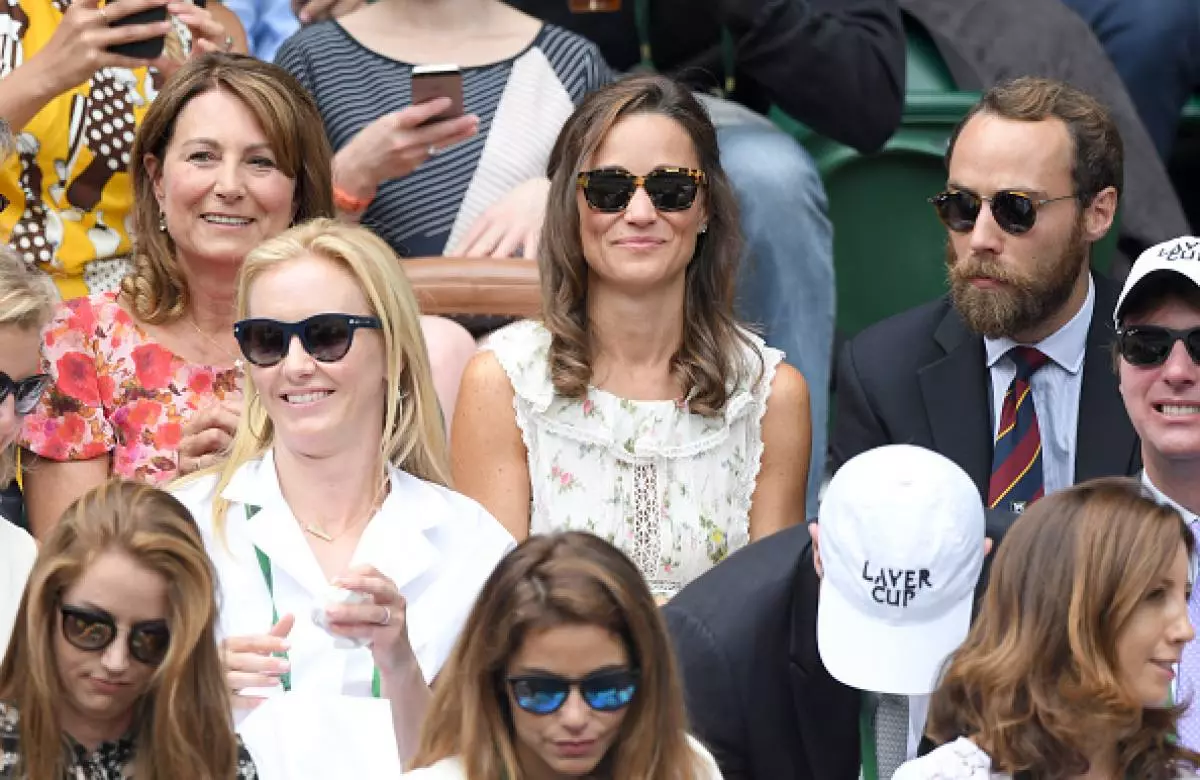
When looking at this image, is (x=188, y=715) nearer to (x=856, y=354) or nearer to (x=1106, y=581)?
(x=1106, y=581)

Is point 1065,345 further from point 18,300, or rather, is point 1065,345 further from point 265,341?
point 18,300

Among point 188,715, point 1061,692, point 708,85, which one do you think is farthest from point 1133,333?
point 188,715

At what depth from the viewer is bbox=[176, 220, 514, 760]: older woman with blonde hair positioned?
4.29 m

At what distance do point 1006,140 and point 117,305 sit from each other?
1985 millimetres

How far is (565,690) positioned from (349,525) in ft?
3.01

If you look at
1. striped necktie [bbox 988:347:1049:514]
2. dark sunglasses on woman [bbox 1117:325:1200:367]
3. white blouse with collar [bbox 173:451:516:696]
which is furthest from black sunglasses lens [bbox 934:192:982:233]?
white blouse with collar [bbox 173:451:516:696]

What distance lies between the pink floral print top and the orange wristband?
0.67m

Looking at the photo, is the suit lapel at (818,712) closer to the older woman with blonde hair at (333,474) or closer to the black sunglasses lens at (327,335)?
the older woman with blonde hair at (333,474)

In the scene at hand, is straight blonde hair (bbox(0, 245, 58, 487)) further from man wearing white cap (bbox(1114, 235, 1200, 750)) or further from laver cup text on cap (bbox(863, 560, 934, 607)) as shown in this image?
man wearing white cap (bbox(1114, 235, 1200, 750))

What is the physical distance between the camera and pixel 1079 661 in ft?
12.8

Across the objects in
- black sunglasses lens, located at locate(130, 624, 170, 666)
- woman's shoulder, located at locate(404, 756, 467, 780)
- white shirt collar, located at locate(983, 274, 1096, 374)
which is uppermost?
black sunglasses lens, located at locate(130, 624, 170, 666)

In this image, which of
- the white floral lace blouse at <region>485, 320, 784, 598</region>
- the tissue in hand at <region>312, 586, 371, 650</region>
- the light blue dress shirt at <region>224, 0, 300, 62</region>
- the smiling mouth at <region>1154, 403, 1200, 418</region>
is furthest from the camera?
the light blue dress shirt at <region>224, 0, 300, 62</region>

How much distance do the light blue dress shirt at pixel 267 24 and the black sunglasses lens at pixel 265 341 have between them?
215cm

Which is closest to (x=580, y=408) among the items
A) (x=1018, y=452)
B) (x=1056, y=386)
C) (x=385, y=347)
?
(x=385, y=347)
